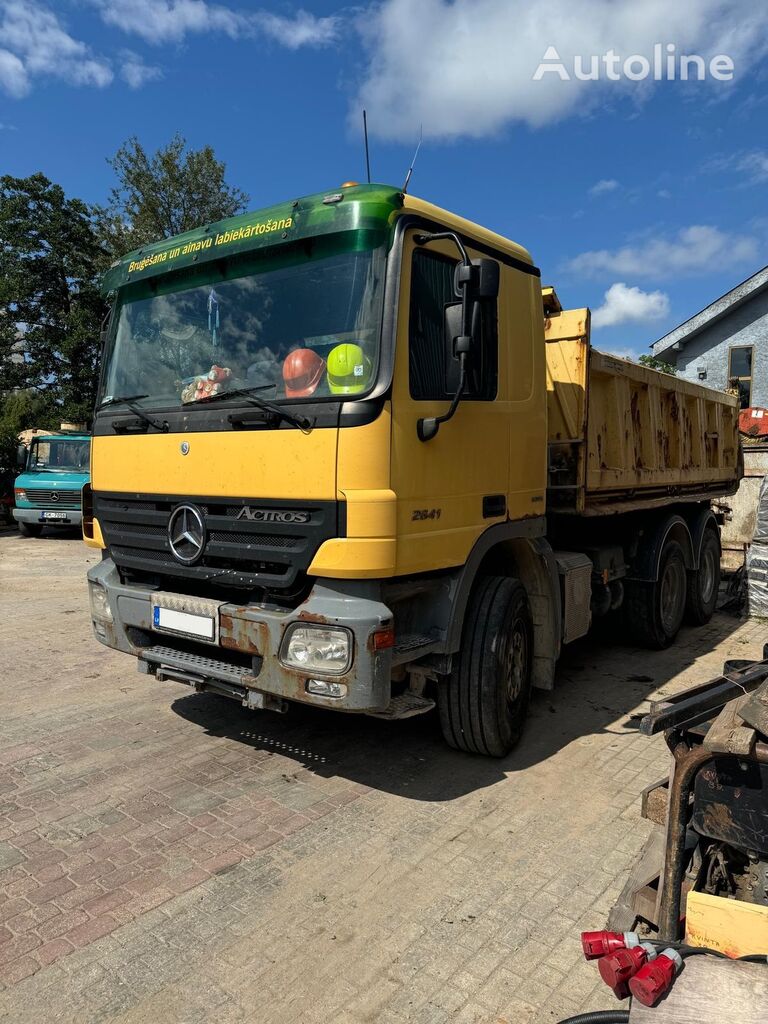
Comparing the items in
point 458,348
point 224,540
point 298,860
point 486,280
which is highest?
point 486,280

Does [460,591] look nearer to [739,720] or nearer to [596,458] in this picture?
[739,720]

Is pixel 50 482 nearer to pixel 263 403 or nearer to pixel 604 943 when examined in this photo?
pixel 263 403

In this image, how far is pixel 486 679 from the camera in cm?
402

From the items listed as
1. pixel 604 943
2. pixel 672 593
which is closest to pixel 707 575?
pixel 672 593

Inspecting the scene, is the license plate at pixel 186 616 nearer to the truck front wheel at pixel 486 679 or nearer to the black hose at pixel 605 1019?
the truck front wheel at pixel 486 679

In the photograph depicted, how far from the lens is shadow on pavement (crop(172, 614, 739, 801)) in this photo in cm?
404

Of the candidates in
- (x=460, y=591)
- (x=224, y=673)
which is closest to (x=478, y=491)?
(x=460, y=591)

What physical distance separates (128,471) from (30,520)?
13428 millimetres

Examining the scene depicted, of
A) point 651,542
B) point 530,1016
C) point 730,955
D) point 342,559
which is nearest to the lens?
point 730,955

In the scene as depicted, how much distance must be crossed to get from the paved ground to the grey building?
13886mm

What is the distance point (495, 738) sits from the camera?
412 centimetres

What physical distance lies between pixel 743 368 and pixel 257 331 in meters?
16.2

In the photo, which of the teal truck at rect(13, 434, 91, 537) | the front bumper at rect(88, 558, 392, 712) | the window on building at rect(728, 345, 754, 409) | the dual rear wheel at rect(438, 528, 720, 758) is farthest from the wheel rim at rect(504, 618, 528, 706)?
the window on building at rect(728, 345, 754, 409)

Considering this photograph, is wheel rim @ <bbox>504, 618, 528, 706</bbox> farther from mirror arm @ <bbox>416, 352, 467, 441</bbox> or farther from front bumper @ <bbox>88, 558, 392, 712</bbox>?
mirror arm @ <bbox>416, 352, 467, 441</bbox>
